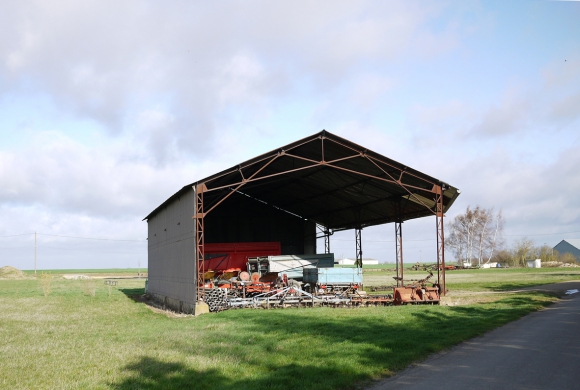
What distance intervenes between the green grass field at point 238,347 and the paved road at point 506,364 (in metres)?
0.60

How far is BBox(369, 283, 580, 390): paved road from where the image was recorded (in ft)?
30.2

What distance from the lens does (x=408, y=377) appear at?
32.9 ft

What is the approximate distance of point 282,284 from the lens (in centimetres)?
2878

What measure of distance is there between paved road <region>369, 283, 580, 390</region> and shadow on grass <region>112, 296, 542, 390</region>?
1.99 ft

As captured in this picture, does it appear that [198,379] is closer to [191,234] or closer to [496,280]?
[191,234]

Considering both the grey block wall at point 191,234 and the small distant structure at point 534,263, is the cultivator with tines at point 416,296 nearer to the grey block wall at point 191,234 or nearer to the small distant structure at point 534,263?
the grey block wall at point 191,234

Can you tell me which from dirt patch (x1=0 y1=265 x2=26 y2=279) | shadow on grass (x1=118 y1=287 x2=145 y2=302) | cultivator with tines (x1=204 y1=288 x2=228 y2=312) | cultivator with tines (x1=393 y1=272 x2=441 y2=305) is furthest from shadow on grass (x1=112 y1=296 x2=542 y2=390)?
dirt patch (x1=0 y1=265 x2=26 y2=279)

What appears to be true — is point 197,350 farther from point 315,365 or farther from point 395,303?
point 395,303

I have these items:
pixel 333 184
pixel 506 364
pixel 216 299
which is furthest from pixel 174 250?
pixel 506 364

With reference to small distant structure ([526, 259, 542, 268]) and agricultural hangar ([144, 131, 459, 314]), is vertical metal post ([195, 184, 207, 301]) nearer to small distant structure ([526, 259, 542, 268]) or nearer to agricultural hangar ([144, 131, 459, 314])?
agricultural hangar ([144, 131, 459, 314])

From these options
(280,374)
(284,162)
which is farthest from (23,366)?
(284,162)

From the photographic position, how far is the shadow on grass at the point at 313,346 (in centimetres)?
1000

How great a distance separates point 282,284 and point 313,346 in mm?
15502

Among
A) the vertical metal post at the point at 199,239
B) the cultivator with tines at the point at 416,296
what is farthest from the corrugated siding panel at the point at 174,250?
the cultivator with tines at the point at 416,296
